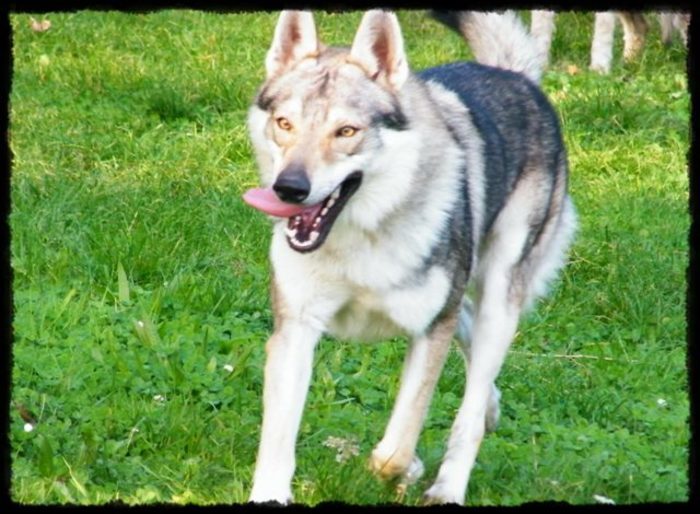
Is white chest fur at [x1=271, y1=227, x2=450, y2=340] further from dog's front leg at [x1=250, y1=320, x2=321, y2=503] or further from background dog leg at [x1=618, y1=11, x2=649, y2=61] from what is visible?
background dog leg at [x1=618, y1=11, x2=649, y2=61]

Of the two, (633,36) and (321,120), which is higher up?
(321,120)

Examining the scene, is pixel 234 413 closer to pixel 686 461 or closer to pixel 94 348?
pixel 94 348

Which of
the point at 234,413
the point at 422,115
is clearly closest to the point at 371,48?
the point at 422,115

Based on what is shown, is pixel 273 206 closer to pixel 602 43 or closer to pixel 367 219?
pixel 367 219

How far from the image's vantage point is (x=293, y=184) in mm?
4492

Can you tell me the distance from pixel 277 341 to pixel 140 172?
366 centimetres

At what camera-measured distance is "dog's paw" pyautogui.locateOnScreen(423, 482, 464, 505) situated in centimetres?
516

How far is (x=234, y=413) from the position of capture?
5605 mm

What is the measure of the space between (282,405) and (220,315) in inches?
70.9

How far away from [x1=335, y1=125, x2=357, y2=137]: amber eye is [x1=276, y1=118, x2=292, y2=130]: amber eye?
151 millimetres

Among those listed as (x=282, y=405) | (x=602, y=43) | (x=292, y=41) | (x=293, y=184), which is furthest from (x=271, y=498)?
(x=602, y=43)

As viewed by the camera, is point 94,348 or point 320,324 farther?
point 94,348

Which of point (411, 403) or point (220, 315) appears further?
point (220, 315)

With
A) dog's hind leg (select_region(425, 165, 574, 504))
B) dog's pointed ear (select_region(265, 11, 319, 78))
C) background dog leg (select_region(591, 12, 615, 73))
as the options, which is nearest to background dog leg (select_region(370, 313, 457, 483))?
dog's hind leg (select_region(425, 165, 574, 504))
